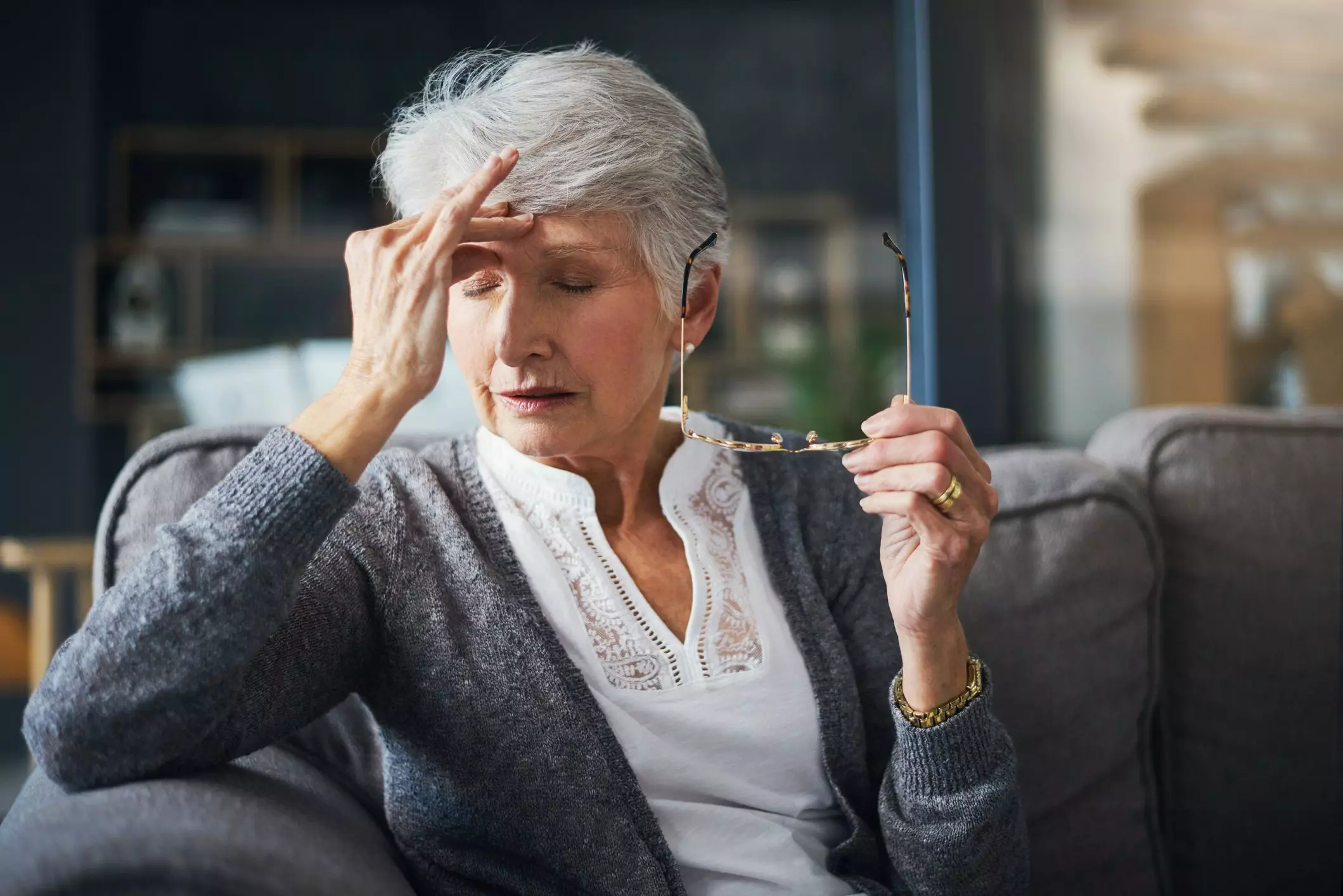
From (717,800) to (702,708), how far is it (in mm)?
102

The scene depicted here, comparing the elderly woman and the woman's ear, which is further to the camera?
the woman's ear

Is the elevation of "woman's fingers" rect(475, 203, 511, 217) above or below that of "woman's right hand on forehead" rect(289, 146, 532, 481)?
above

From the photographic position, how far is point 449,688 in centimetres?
112

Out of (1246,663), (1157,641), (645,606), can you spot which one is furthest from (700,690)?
(1246,663)

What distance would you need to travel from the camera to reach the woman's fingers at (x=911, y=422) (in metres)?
1.06

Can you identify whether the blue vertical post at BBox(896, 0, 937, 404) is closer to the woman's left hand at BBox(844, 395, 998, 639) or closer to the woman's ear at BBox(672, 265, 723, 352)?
the woman's ear at BBox(672, 265, 723, 352)

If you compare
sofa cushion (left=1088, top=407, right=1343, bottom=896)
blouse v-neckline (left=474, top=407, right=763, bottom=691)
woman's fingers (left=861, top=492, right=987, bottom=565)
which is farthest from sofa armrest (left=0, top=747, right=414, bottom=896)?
sofa cushion (left=1088, top=407, right=1343, bottom=896)

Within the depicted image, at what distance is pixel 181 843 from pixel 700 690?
0.52m

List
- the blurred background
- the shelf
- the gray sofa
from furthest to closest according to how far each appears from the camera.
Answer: the shelf, the blurred background, the gray sofa

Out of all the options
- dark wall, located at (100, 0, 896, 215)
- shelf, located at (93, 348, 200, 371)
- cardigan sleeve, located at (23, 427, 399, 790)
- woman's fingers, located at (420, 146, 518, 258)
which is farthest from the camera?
dark wall, located at (100, 0, 896, 215)

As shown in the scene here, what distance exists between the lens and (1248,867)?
1534mm

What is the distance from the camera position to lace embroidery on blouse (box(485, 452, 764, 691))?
1.20 metres

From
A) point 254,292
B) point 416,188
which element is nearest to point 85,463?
point 254,292

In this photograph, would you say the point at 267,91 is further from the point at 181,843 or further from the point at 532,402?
the point at 181,843
